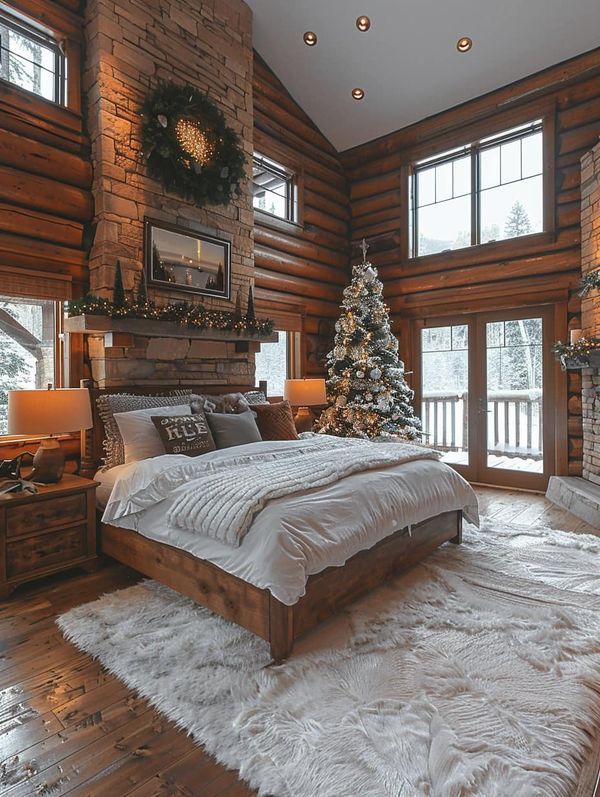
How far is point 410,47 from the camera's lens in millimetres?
5285

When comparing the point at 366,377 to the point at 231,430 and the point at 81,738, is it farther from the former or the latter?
the point at 81,738

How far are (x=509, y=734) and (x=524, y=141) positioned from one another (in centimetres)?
617

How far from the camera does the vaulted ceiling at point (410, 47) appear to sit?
15.7 ft

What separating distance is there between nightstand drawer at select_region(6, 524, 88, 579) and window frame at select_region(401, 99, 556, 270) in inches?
211

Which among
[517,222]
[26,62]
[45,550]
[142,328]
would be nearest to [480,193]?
[517,222]

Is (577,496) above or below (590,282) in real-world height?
below

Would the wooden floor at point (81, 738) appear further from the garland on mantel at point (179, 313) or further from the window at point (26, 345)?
the garland on mantel at point (179, 313)

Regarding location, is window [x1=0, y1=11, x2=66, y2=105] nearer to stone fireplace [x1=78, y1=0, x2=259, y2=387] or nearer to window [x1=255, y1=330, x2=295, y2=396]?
stone fireplace [x1=78, y1=0, x2=259, y2=387]

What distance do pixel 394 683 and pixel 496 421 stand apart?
4.52m

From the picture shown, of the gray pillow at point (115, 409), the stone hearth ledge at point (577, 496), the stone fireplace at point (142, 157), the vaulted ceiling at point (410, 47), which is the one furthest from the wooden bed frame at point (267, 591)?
the vaulted ceiling at point (410, 47)

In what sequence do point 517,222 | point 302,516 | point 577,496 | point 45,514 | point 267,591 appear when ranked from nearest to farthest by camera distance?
1. point 267,591
2. point 302,516
3. point 45,514
4. point 577,496
5. point 517,222

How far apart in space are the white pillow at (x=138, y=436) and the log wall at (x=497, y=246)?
4.19m

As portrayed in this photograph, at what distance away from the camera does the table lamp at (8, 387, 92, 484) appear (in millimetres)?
2932

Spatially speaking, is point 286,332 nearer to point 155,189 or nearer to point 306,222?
point 306,222
